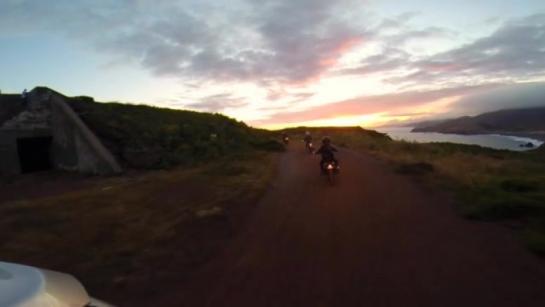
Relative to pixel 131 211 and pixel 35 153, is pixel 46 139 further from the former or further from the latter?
pixel 131 211

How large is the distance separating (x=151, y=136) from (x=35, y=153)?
5.93 meters

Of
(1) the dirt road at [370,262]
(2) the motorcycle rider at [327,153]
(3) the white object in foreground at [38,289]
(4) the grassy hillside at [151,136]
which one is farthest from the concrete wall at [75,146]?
(3) the white object in foreground at [38,289]

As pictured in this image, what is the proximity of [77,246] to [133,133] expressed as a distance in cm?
1657

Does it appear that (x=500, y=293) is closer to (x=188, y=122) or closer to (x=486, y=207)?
(x=486, y=207)

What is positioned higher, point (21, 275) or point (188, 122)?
point (188, 122)

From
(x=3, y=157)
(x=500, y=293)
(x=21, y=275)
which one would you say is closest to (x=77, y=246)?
(x=21, y=275)

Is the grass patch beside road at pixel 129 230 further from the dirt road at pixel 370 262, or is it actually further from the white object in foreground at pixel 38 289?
the white object in foreground at pixel 38 289

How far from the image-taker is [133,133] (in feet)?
84.4

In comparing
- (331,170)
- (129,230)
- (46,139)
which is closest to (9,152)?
(46,139)

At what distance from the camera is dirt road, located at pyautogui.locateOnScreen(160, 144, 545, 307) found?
6375 millimetres

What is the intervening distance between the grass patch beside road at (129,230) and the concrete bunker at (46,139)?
12.0ft

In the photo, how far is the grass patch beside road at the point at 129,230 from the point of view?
26.2ft

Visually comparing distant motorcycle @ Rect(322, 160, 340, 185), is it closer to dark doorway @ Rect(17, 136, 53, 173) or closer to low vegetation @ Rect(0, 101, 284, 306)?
low vegetation @ Rect(0, 101, 284, 306)

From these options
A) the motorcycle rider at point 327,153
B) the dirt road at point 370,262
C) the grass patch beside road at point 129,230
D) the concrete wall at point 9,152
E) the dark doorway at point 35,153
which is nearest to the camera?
the dirt road at point 370,262
